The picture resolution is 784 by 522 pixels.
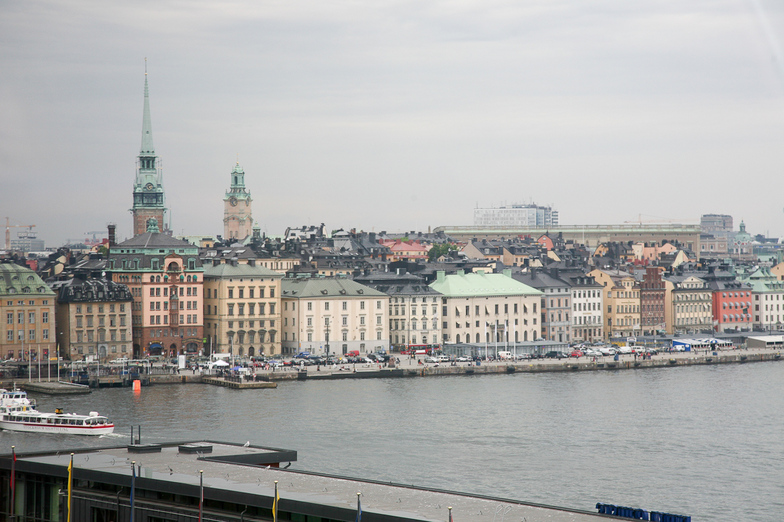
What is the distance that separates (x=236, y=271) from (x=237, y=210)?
172 ft

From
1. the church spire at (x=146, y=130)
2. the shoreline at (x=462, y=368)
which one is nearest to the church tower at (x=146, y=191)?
the church spire at (x=146, y=130)

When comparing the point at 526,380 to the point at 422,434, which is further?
the point at 526,380

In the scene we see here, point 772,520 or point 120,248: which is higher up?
point 120,248

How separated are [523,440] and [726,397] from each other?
13.3 meters

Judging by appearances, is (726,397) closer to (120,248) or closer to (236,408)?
(236,408)

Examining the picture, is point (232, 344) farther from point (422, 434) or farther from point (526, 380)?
point (422, 434)

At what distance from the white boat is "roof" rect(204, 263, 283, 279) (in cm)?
1872

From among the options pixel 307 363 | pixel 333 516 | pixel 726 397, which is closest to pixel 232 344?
pixel 307 363

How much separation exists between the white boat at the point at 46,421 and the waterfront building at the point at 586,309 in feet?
115

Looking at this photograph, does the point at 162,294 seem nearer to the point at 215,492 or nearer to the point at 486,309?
the point at 486,309

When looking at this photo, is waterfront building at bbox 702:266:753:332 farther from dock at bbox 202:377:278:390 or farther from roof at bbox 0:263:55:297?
roof at bbox 0:263:55:297

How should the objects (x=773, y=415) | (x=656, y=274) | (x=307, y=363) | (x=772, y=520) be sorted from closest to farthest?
(x=772, y=520)
(x=773, y=415)
(x=307, y=363)
(x=656, y=274)

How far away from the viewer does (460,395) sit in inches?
1794

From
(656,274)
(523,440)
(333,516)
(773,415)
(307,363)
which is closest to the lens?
(333,516)
